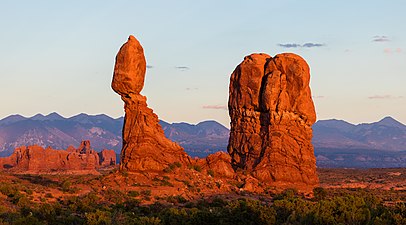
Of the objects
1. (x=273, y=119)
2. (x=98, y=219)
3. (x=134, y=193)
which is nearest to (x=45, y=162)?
(x=273, y=119)

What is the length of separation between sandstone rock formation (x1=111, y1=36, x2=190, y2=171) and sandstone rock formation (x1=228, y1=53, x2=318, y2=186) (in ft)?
25.9

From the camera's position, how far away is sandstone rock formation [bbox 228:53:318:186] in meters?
52.4

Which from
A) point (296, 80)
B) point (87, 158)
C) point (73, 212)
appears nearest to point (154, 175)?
point (73, 212)

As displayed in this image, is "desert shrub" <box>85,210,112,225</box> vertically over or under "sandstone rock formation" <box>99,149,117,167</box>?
under

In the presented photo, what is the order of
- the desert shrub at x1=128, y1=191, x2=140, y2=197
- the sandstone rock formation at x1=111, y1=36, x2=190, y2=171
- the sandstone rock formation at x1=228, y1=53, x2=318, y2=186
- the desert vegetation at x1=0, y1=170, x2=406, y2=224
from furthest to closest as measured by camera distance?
the sandstone rock formation at x1=228, y1=53, x2=318, y2=186
the sandstone rock formation at x1=111, y1=36, x2=190, y2=171
the desert shrub at x1=128, y1=191, x2=140, y2=197
the desert vegetation at x1=0, y1=170, x2=406, y2=224

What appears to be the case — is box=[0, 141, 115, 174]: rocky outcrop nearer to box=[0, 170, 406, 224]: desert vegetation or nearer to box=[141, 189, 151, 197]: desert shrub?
box=[0, 170, 406, 224]: desert vegetation

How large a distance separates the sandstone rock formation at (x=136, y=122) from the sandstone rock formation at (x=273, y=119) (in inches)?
311

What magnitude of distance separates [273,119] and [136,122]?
11279mm

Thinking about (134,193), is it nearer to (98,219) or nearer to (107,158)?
(98,219)

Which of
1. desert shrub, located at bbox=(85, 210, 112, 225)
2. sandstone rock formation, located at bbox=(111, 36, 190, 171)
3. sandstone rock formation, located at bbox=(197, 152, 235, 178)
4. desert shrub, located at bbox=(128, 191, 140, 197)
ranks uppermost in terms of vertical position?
sandstone rock formation, located at bbox=(111, 36, 190, 171)

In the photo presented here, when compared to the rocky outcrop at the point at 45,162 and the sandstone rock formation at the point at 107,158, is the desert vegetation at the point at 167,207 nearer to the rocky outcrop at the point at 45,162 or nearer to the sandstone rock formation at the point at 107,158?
the rocky outcrop at the point at 45,162

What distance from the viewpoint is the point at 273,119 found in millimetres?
53344

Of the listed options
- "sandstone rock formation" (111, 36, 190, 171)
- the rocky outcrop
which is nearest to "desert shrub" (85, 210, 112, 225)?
"sandstone rock formation" (111, 36, 190, 171)

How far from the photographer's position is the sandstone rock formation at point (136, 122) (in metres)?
48.6
